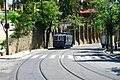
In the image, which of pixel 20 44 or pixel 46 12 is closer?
pixel 20 44

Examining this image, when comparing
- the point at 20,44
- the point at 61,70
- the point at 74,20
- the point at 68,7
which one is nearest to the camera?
the point at 61,70

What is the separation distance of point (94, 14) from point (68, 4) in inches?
Answer: 1426

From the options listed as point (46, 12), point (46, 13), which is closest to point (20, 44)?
point (46, 13)

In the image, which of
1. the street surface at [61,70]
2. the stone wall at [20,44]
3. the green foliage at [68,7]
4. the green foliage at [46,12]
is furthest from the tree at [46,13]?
the street surface at [61,70]

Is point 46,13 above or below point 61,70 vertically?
above

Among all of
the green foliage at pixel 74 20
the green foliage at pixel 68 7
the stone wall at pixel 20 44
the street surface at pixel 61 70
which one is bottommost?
the street surface at pixel 61 70

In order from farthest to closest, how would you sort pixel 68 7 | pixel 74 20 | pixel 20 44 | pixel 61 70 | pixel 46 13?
1. pixel 68 7
2. pixel 74 20
3. pixel 46 13
4. pixel 20 44
5. pixel 61 70

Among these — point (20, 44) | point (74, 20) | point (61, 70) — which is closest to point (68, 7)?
point (74, 20)

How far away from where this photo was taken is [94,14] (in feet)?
212

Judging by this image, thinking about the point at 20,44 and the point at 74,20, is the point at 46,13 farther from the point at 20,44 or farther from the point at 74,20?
the point at 74,20

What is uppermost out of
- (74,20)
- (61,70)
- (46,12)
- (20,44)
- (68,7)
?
(68,7)

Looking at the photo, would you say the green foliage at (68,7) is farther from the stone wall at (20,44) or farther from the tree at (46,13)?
the stone wall at (20,44)

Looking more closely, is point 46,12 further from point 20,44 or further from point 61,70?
point 61,70

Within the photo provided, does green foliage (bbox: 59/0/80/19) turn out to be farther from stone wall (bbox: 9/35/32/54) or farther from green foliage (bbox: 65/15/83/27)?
stone wall (bbox: 9/35/32/54)
